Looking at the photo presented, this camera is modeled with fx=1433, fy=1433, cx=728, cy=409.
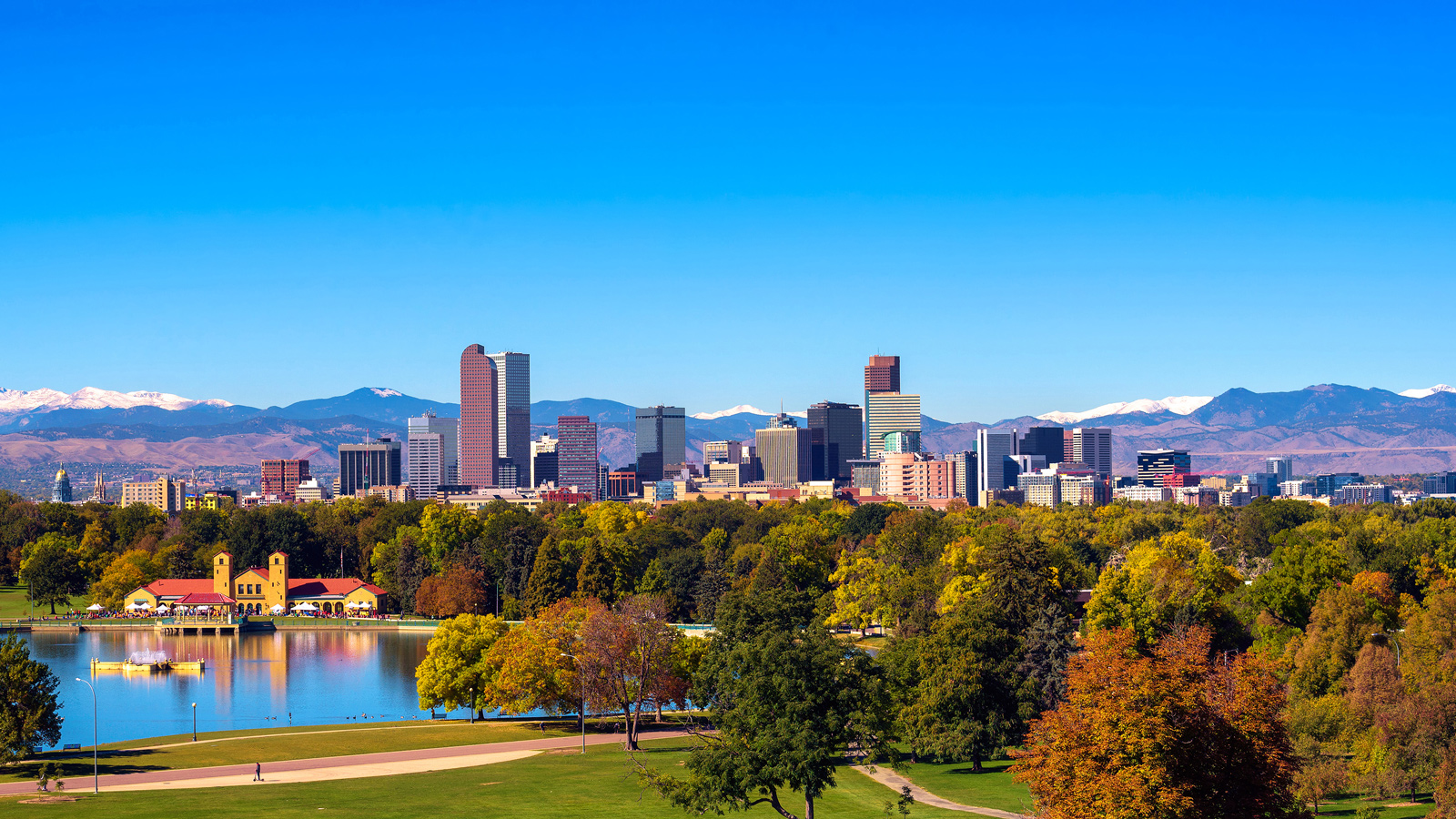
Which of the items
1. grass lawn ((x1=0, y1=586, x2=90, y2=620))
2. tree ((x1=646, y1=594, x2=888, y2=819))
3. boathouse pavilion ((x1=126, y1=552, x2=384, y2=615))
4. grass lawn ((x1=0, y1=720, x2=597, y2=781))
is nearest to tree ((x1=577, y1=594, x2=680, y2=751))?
grass lawn ((x1=0, y1=720, x2=597, y2=781))

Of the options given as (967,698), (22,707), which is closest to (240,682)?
(22,707)

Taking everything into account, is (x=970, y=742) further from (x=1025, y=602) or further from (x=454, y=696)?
(x=454, y=696)

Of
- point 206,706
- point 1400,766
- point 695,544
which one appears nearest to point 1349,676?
point 1400,766

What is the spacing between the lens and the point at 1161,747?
27062mm

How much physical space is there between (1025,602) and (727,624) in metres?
12.3

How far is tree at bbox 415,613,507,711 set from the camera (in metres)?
63.0

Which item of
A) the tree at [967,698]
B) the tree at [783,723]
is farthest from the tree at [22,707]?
the tree at [967,698]

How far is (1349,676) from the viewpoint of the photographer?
51.1 m

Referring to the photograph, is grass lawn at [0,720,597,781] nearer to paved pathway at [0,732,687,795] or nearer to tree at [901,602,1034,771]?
paved pathway at [0,732,687,795]

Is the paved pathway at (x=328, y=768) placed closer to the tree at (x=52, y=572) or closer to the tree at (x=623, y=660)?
the tree at (x=623, y=660)

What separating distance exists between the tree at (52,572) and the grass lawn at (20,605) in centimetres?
73

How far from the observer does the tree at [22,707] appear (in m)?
48.3

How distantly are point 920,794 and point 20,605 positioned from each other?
110 meters

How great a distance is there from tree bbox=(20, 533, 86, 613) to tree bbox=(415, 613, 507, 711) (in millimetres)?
75654
